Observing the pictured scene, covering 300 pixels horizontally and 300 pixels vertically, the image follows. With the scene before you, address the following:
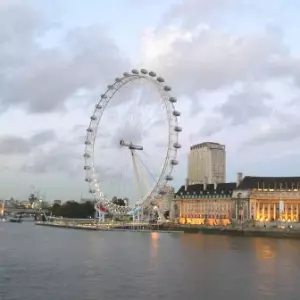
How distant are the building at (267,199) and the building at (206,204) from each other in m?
3.40

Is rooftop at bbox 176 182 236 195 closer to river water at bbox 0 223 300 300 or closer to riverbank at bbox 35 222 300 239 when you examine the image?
riverbank at bbox 35 222 300 239

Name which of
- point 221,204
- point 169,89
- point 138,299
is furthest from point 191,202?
point 138,299

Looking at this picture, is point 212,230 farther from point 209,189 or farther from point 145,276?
point 145,276

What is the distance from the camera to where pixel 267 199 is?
12012cm

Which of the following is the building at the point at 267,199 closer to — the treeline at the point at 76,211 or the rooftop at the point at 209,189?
the rooftop at the point at 209,189

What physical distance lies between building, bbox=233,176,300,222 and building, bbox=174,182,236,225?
3398mm

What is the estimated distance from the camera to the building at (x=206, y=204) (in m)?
127

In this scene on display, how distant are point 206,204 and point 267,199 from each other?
16.4 meters

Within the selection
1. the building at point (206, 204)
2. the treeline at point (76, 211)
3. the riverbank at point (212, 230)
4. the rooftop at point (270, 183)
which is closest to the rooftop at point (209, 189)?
the building at point (206, 204)

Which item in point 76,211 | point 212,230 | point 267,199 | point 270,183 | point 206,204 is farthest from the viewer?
point 76,211

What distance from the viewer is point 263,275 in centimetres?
3303

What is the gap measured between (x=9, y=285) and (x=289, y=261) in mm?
22513

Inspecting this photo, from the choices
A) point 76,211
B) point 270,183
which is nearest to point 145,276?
point 270,183

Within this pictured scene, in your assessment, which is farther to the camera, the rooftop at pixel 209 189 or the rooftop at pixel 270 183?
the rooftop at pixel 209 189
